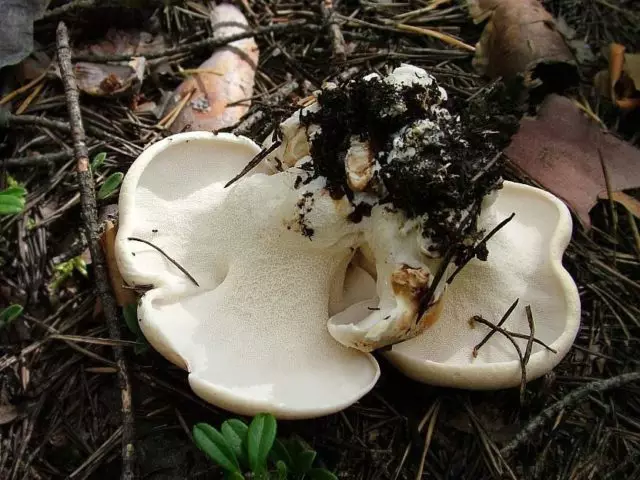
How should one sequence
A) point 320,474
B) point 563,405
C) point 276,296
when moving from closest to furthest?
point 320,474, point 276,296, point 563,405

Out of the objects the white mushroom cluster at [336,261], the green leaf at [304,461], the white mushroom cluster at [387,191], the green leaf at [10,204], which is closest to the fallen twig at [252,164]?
the white mushroom cluster at [336,261]

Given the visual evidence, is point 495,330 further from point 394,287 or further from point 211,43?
point 211,43

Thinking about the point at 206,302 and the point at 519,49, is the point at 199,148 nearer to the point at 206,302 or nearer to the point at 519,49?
the point at 206,302

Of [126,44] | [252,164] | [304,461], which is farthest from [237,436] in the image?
[126,44]

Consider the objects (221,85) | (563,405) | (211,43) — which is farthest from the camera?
(211,43)

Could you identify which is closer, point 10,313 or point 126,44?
point 10,313

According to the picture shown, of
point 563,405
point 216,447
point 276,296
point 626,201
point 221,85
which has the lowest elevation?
point 563,405

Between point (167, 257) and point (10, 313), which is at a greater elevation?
point (167, 257)
